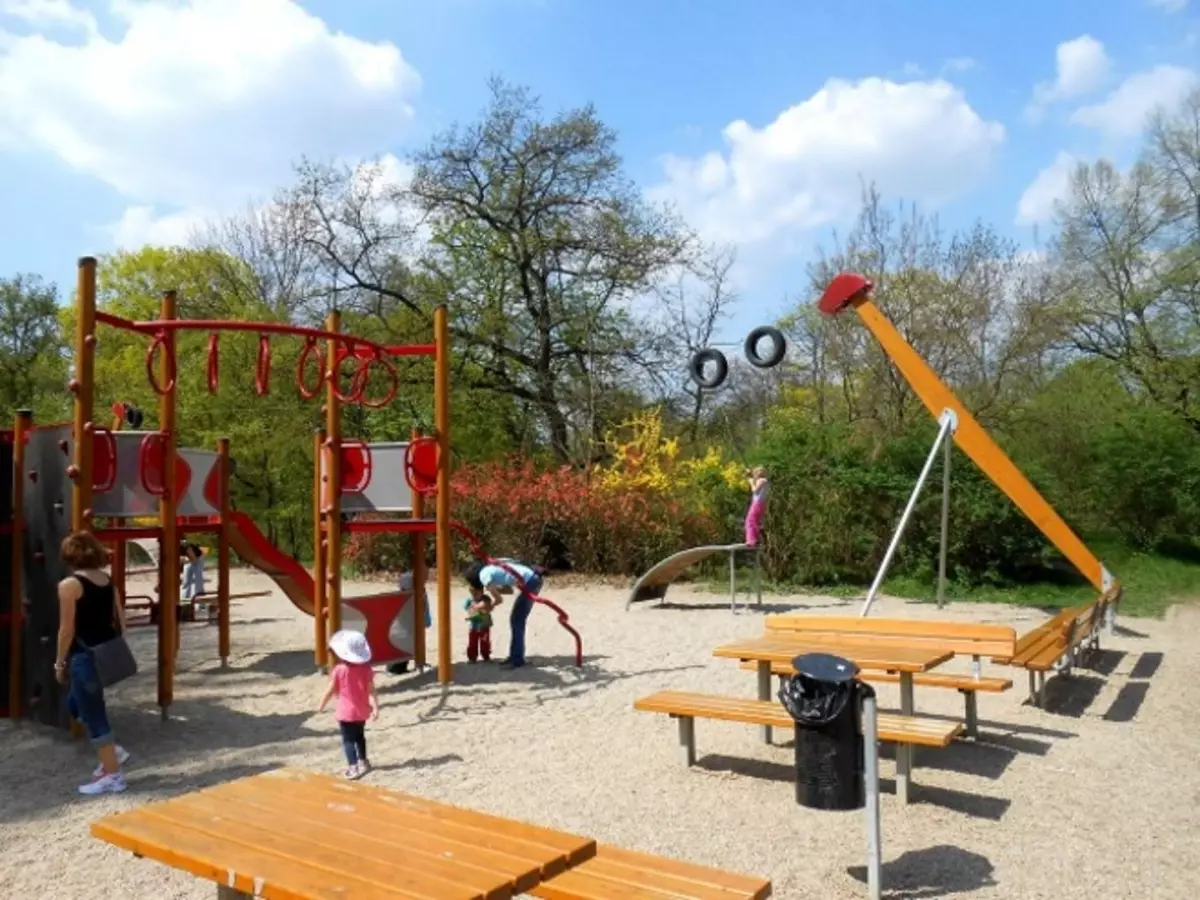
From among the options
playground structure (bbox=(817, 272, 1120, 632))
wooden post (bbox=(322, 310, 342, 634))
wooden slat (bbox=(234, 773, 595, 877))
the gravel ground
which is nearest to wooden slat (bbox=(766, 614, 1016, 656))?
the gravel ground

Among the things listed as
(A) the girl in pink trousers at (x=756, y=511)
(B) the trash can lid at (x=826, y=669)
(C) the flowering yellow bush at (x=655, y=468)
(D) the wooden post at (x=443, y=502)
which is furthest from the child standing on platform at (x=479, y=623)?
(C) the flowering yellow bush at (x=655, y=468)

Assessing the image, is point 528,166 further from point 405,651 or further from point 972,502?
point 405,651

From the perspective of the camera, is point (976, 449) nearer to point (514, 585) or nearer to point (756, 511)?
point (756, 511)

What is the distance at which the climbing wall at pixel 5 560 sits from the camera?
308 inches

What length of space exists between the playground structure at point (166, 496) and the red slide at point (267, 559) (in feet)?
1.09

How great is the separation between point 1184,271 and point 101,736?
24.1 metres

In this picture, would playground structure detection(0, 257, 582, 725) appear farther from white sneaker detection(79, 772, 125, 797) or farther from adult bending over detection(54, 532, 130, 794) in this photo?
white sneaker detection(79, 772, 125, 797)

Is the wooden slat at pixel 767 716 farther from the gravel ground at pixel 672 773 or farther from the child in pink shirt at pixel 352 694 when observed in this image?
the child in pink shirt at pixel 352 694

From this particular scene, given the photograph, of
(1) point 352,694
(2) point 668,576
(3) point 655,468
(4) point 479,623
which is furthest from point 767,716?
(3) point 655,468

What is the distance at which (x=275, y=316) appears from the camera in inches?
1018

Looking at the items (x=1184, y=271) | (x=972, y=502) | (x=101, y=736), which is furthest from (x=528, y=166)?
(x=101, y=736)

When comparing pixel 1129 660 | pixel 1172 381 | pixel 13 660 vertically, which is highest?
pixel 1172 381

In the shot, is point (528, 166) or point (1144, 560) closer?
point (1144, 560)

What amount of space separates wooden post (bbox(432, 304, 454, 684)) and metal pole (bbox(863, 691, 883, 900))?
4.83 metres
